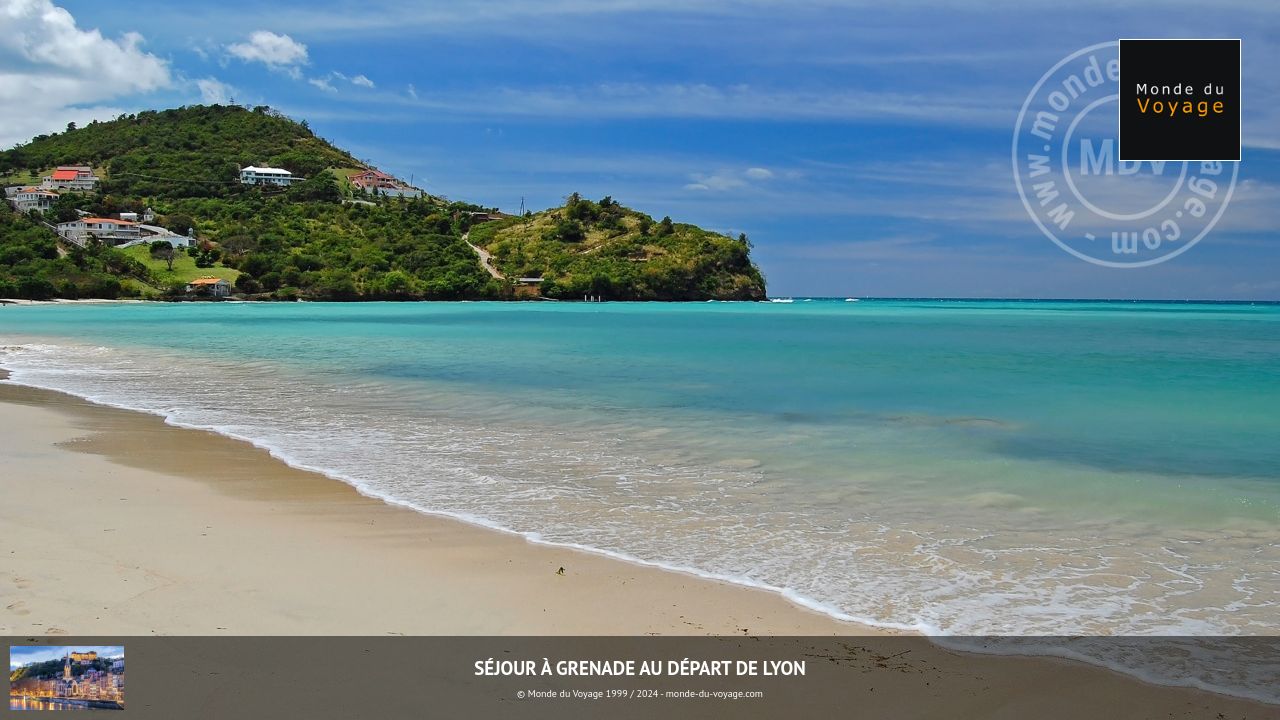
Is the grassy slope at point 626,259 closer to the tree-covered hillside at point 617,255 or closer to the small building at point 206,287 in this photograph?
the tree-covered hillside at point 617,255

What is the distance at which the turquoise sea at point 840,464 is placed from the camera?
202 inches

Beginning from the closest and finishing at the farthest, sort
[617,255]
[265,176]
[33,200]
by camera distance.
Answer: [33,200]
[265,176]
[617,255]

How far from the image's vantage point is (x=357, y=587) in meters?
4.64

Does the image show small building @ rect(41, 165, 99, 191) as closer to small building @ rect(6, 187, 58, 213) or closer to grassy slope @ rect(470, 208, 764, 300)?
small building @ rect(6, 187, 58, 213)

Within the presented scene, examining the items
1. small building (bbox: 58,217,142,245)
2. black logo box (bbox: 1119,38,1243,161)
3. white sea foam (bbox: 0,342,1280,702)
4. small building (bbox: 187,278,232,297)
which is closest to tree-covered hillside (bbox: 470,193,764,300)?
small building (bbox: 187,278,232,297)

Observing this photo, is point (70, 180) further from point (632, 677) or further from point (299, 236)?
point (632, 677)

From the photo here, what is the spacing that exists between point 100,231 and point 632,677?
3986 inches

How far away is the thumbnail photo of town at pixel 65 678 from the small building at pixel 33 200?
371ft

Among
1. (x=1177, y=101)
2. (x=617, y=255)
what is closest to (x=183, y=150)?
(x=617, y=255)

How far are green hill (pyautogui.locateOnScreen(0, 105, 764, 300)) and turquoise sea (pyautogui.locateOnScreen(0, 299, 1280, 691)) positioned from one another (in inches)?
2653

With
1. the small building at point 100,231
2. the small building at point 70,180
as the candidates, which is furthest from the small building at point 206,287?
the small building at point 70,180

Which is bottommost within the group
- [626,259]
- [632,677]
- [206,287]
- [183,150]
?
[632,677]

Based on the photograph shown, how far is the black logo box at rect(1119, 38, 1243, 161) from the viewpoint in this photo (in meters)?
13.5

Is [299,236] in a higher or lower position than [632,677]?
higher
